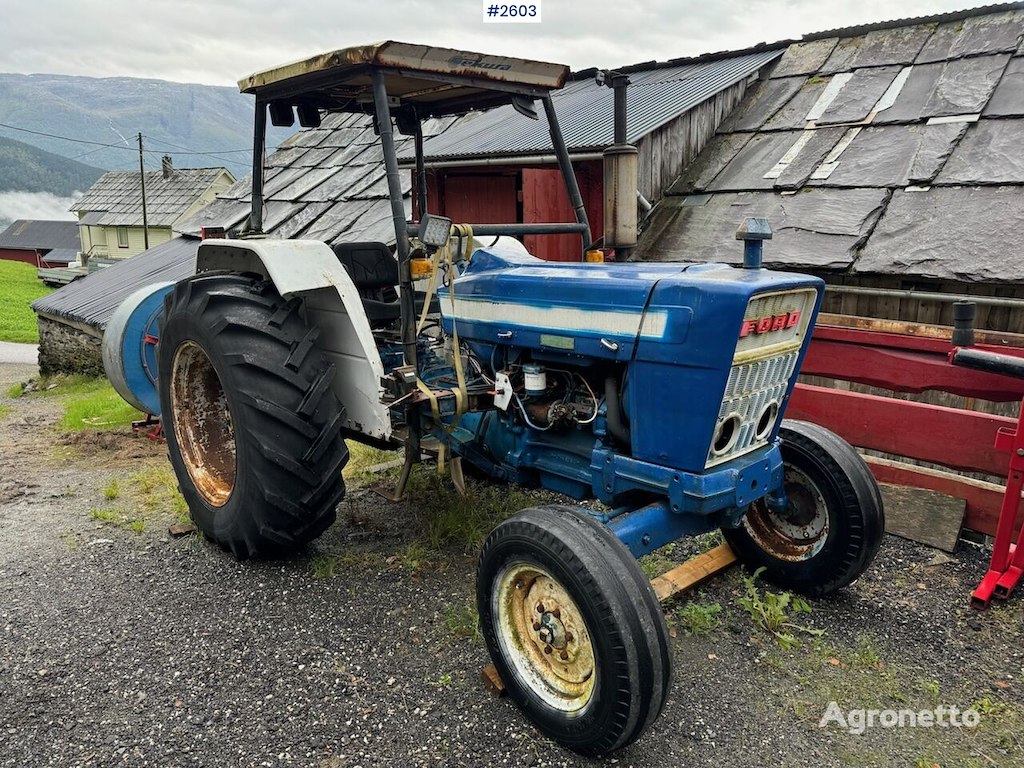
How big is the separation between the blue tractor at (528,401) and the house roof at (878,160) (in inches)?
106

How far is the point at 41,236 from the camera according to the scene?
52812 mm

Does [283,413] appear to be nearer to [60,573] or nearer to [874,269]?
[60,573]

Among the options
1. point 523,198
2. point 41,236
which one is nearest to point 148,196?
point 41,236

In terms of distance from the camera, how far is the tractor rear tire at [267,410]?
9.72 feet

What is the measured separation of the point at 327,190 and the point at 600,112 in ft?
14.0

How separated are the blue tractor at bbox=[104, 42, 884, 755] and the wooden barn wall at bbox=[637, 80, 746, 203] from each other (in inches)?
115

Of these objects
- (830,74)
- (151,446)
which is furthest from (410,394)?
(830,74)

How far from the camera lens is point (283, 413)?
2.94 meters

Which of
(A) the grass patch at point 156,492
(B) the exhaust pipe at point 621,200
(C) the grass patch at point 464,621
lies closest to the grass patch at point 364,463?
(A) the grass patch at point 156,492

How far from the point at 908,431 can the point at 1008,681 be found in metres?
1.47

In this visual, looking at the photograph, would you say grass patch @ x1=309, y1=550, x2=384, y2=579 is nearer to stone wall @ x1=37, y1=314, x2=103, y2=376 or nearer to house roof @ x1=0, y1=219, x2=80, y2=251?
stone wall @ x1=37, y1=314, x2=103, y2=376

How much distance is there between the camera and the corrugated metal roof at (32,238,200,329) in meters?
9.04

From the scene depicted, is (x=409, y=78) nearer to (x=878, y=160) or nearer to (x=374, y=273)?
(x=374, y=273)

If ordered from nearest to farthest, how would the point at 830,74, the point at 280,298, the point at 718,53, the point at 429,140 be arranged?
1. the point at 280,298
2. the point at 830,74
3. the point at 718,53
4. the point at 429,140
